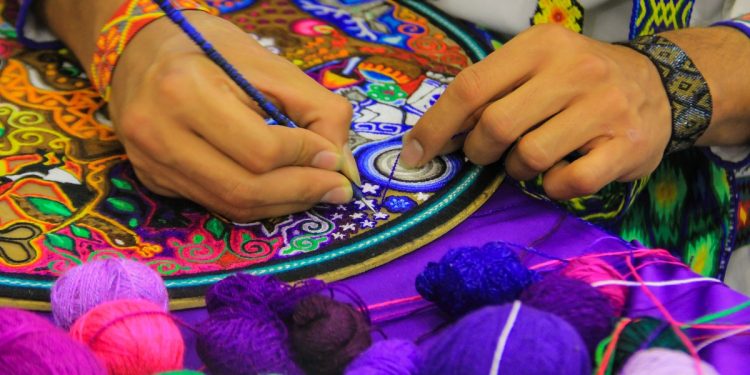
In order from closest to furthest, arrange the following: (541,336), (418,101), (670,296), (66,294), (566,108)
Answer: (541,336)
(66,294)
(670,296)
(566,108)
(418,101)

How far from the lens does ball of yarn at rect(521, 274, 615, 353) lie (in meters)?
0.57

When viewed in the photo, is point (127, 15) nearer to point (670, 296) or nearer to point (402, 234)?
point (402, 234)

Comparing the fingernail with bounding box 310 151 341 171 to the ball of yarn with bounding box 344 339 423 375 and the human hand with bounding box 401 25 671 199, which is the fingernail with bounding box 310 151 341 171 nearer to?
the human hand with bounding box 401 25 671 199

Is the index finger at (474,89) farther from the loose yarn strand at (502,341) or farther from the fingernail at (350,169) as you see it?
the loose yarn strand at (502,341)

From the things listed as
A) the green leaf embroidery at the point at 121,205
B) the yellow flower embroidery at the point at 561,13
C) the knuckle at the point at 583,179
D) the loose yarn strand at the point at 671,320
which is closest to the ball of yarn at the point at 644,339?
the loose yarn strand at the point at 671,320

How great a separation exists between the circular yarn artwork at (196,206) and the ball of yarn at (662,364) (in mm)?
269

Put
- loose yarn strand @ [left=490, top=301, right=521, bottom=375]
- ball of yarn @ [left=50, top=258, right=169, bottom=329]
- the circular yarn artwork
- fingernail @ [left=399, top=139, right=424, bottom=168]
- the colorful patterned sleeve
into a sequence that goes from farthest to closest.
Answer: the colorful patterned sleeve, fingernail @ [left=399, top=139, right=424, bottom=168], the circular yarn artwork, ball of yarn @ [left=50, top=258, right=169, bottom=329], loose yarn strand @ [left=490, top=301, right=521, bottom=375]

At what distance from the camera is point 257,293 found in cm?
60

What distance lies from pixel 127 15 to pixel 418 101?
1.23ft

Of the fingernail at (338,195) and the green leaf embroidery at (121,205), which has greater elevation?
the fingernail at (338,195)

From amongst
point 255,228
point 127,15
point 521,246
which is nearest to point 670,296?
point 521,246

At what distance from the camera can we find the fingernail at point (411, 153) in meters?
0.85

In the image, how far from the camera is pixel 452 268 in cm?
63

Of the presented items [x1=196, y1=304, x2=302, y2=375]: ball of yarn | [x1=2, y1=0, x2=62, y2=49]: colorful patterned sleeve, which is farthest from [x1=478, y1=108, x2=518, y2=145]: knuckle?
[x1=2, y1=0, x2=62, y2=49]: colorful patterned sleeve
